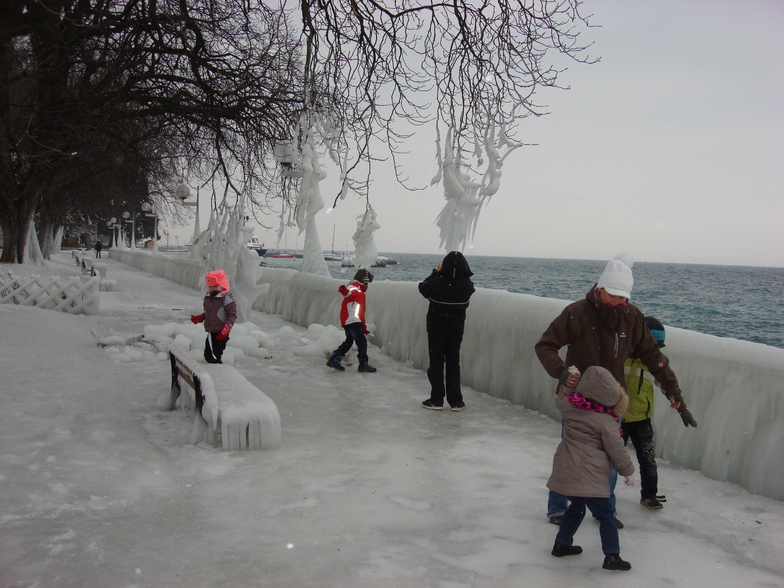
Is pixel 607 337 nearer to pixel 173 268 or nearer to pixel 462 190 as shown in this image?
pixel 462 190

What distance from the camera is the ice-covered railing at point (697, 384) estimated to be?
4.40m

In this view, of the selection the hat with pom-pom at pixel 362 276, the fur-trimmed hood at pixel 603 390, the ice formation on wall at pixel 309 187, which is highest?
the ice formation on wall at pixel 309 187

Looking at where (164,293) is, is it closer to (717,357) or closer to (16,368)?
(16,368)

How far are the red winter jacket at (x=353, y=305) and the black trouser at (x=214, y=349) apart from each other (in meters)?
1.64

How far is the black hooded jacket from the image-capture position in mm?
6582

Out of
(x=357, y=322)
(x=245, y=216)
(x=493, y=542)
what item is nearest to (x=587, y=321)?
(x=493, y=542)

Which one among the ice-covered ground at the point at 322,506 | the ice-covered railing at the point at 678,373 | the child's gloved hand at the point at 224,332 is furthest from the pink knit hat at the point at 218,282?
the ice-covered railing at the point at 678,373

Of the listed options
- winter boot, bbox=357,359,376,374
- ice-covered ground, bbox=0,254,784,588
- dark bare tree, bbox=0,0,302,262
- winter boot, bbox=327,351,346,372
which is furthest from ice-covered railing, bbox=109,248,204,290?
ice-covered ground, bbox=0,254,784,588

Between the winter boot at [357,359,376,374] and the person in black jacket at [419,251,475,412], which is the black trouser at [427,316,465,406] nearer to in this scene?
the person in black jacket at [419,251,475,412]

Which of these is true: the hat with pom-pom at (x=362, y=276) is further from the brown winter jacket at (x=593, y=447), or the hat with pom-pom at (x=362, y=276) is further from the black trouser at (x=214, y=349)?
the brown winter jacket at (x=593, y=447)

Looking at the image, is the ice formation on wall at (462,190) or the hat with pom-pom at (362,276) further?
the hat with pom-pom at (362,276)

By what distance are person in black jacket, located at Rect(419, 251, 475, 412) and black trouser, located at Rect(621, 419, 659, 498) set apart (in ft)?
8.54

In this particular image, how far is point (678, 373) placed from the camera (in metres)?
4.98

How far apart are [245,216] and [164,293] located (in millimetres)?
8179
